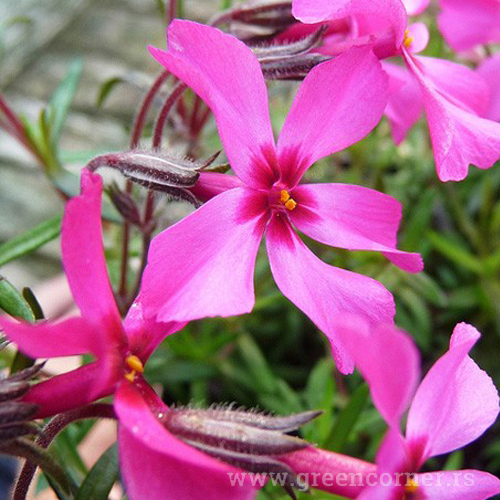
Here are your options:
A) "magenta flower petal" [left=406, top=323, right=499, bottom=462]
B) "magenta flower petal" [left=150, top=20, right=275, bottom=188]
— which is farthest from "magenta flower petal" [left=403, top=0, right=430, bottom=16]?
"magenta flower petal" [left=406, top=323, right=499, bottom=462]

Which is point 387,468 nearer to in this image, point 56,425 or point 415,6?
point 56,425

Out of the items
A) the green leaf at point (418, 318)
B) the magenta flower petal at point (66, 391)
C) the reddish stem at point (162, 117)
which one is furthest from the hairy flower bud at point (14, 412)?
the green leaf at point (418, 318)

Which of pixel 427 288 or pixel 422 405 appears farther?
pixel 427 288

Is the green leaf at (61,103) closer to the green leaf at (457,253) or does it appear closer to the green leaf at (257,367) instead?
the green leaf at (257,367)

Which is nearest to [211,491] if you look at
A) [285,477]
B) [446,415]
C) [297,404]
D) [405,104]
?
[285,477]

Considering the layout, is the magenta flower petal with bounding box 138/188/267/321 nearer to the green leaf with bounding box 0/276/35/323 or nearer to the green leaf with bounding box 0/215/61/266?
the green leaf with bounding box 0/276/35/323

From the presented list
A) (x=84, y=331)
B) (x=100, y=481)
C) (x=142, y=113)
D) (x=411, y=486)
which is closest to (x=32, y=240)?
(x=142, y=113)
